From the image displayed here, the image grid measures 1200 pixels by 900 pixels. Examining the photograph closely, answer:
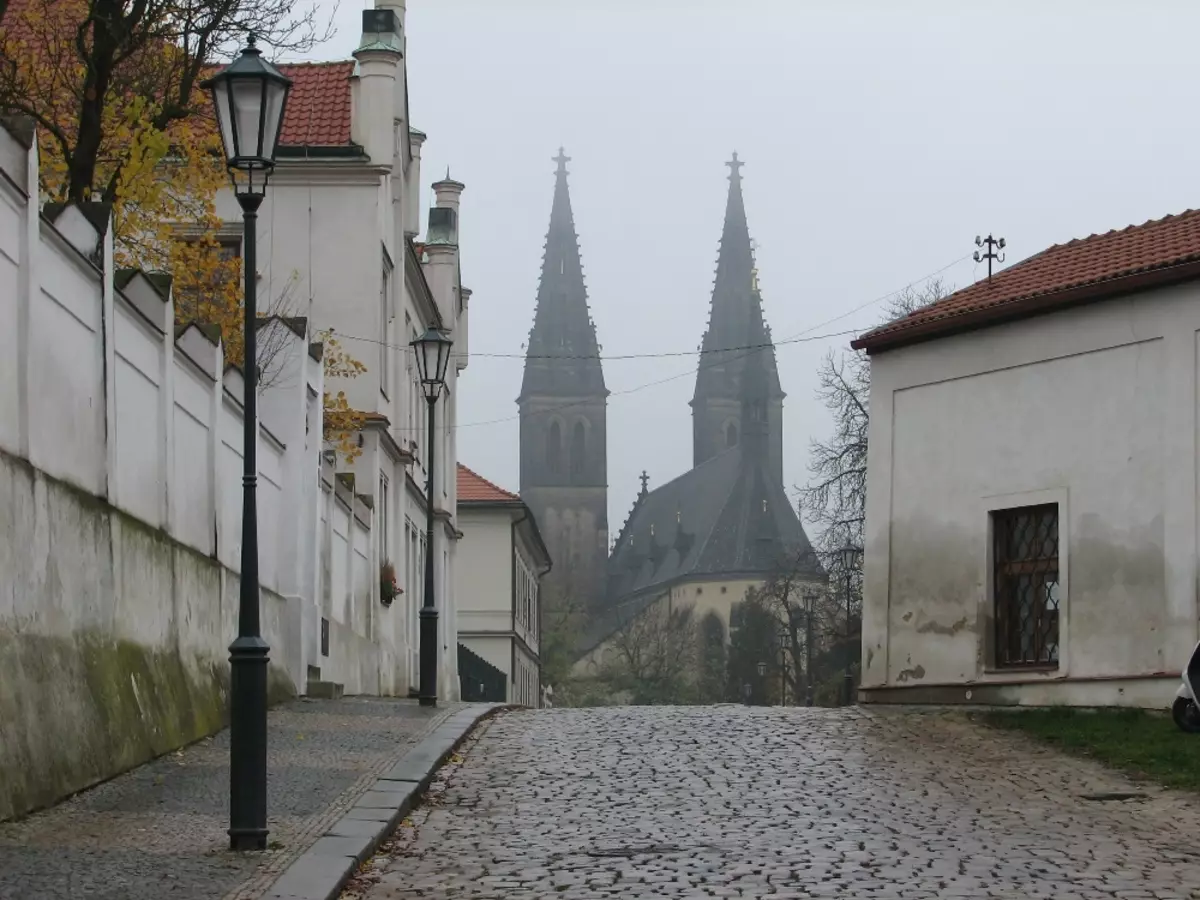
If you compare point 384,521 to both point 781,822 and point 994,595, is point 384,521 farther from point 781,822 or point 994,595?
point 781,822

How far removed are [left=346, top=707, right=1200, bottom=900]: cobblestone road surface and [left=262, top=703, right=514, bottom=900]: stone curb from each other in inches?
6.3

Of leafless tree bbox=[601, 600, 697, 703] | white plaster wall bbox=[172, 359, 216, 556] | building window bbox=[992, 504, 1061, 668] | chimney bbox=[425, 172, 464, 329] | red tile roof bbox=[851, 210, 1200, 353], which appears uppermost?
chimney bbox=[425, 172, 464, 329]

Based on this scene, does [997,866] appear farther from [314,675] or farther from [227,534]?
[314,675]

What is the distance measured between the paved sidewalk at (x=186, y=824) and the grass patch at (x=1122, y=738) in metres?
6.18

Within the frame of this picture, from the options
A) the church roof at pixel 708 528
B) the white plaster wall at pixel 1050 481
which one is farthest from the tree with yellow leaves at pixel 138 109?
the church roof at pixel 708 528

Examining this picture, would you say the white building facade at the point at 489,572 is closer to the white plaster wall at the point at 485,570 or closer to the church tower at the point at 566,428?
the white plaster wall at the point at 485,570

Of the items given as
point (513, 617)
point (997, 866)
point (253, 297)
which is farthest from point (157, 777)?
point (513, 617)

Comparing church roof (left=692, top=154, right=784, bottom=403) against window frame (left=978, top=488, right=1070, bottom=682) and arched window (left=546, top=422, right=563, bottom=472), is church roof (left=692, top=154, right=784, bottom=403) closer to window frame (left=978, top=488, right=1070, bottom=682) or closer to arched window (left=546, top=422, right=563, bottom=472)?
arched window (left=546, top=422, right=563, bottom=472)

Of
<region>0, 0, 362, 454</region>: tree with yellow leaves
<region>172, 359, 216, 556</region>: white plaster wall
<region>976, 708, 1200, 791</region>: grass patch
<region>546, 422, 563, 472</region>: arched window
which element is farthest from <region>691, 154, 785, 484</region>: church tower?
<region>172, 359, 216, 556</region>: white plaster wall

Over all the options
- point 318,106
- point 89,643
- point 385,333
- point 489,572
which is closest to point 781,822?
point 89,643

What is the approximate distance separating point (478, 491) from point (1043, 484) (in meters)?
49.9

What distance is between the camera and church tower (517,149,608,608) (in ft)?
527

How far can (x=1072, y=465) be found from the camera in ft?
83.3

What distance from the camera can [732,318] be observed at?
166125 mm
